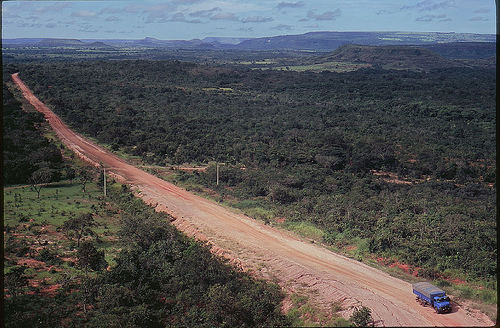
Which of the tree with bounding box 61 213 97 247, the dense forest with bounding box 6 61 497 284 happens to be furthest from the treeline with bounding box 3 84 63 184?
the tree with bounding box 61 213 97 247

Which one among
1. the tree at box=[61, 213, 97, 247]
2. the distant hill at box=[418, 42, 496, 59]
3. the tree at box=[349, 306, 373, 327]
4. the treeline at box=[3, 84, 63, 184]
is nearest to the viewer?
the tree at box=[349, 306, 373, 327]

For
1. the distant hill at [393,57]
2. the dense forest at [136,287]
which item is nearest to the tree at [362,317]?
the dense forest at [136,287]

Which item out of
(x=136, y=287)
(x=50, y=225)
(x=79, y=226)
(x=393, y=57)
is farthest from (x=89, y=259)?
(x=393, y=57)

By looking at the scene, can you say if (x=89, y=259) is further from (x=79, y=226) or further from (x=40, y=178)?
(x=40, y=178)

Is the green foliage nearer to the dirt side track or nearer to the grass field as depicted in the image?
the grass field

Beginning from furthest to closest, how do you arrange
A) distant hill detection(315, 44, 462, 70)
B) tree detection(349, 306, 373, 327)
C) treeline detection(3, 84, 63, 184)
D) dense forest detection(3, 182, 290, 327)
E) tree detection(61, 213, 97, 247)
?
1. distant hill detection(315, 44, 462, 70)
2. treeline detection(3, 84, 63, 184)
3. tree detection(61, 213, 97, 247)
4. dense forest detection(3, 182, 290, 327)
5. tree detection(349, 306, 373, 327)
